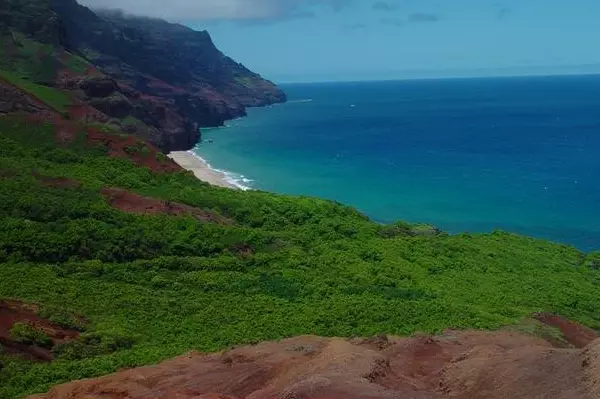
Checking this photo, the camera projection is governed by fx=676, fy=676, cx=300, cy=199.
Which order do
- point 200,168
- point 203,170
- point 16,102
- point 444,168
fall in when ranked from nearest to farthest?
point 16,102
point 203,170
point 200,168
point 444,168

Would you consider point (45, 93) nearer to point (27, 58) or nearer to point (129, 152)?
point (27, 58)

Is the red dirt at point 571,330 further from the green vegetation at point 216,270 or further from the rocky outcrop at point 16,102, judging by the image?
the rocky outcrop at point 16,102

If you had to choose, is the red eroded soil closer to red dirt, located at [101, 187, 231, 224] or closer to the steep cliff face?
the steep cliff face

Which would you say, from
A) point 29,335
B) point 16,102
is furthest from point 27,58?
point 29,335

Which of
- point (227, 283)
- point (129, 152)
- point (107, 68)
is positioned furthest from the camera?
point (107, 68)

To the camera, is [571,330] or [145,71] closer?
[571,330]

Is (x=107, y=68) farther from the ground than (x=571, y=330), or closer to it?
farther from the ground

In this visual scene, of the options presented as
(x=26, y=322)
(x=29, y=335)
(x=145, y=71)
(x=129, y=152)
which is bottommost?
(x=29, y=335)
